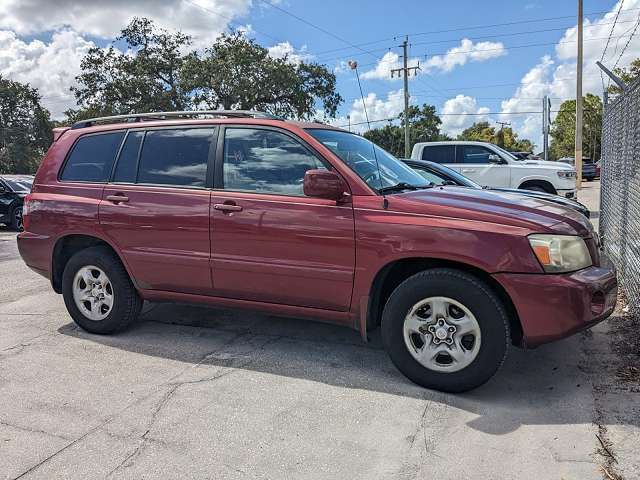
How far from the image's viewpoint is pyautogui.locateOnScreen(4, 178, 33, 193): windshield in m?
14.9

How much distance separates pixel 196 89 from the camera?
33.0 m

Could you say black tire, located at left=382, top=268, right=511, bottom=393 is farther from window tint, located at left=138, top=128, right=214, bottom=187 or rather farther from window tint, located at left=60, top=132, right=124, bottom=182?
window tint, located at left=60, top=132, right=124, bottom=182

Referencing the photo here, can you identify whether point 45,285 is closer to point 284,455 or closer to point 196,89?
point 284,455

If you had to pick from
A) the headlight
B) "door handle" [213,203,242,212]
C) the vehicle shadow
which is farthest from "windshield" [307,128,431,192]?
the vehicle shadow

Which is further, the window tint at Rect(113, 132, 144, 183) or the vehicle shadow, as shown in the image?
the window tint at Rect(113, 132, 144, 183)

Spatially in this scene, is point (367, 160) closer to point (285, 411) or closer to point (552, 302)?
point (552, 302)

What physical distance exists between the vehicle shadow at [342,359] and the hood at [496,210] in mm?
1071

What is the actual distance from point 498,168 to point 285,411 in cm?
1082

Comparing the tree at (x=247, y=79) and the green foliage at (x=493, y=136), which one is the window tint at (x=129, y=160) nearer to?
the tree at (x=247, y=79)

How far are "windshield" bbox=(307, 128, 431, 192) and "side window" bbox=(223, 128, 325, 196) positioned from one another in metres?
0.22

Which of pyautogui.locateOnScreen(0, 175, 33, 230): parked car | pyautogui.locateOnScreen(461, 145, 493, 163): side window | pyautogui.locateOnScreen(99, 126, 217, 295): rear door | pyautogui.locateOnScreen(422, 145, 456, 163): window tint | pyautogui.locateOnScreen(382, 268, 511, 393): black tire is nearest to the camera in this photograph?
pyautogui.locateOnScreen(382, 268, 511, 393): black tire

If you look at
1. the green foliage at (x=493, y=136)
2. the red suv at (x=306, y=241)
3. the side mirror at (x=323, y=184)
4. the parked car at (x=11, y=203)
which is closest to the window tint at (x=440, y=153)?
the red suv at (x=306, y=241)

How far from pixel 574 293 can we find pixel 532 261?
0.31 metres

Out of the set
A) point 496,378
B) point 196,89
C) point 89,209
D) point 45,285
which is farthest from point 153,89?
point 496,378
